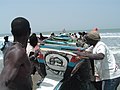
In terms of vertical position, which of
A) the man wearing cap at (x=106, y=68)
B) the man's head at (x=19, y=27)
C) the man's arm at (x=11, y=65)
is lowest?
the man wearing cap at (x=106, y=68)

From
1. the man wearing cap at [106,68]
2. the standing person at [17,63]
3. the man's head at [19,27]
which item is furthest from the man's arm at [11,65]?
the man wearing cap at [106,68]

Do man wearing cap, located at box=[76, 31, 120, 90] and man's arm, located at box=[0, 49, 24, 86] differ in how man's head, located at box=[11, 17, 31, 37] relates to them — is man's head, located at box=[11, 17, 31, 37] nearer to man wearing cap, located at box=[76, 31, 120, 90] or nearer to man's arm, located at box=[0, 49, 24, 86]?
man's arm, located at box=[0, 49, 24, 86]

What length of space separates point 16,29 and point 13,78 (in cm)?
48

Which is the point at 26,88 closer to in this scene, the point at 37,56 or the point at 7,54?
the point at 7,54

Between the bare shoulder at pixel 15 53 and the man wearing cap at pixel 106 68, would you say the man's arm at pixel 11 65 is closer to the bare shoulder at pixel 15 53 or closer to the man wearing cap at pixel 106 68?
the bare shoulder at pixel 15 53

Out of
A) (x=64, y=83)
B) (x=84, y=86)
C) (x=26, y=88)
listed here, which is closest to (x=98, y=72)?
(x=84, y=86)

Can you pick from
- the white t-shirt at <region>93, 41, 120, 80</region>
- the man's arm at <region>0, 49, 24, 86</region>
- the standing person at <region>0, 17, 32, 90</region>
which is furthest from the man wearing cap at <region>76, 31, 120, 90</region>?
the man's arm at <region>0, 49, 24, 86</region>

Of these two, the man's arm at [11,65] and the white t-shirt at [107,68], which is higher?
the man's arm at [11,65]

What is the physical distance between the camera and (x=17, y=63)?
2904 millimetres

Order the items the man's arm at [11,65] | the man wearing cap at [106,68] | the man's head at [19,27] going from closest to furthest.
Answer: the man's arm at [11,65] < the man's head at [19,27] < the man wearing cap at [106,68]

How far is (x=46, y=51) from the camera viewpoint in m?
4.47

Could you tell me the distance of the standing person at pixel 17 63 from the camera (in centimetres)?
290

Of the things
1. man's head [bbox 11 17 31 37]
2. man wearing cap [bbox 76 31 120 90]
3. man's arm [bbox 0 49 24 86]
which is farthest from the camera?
man wearing cap [bbox 76 31 120 90]

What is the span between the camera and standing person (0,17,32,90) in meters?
2.90
